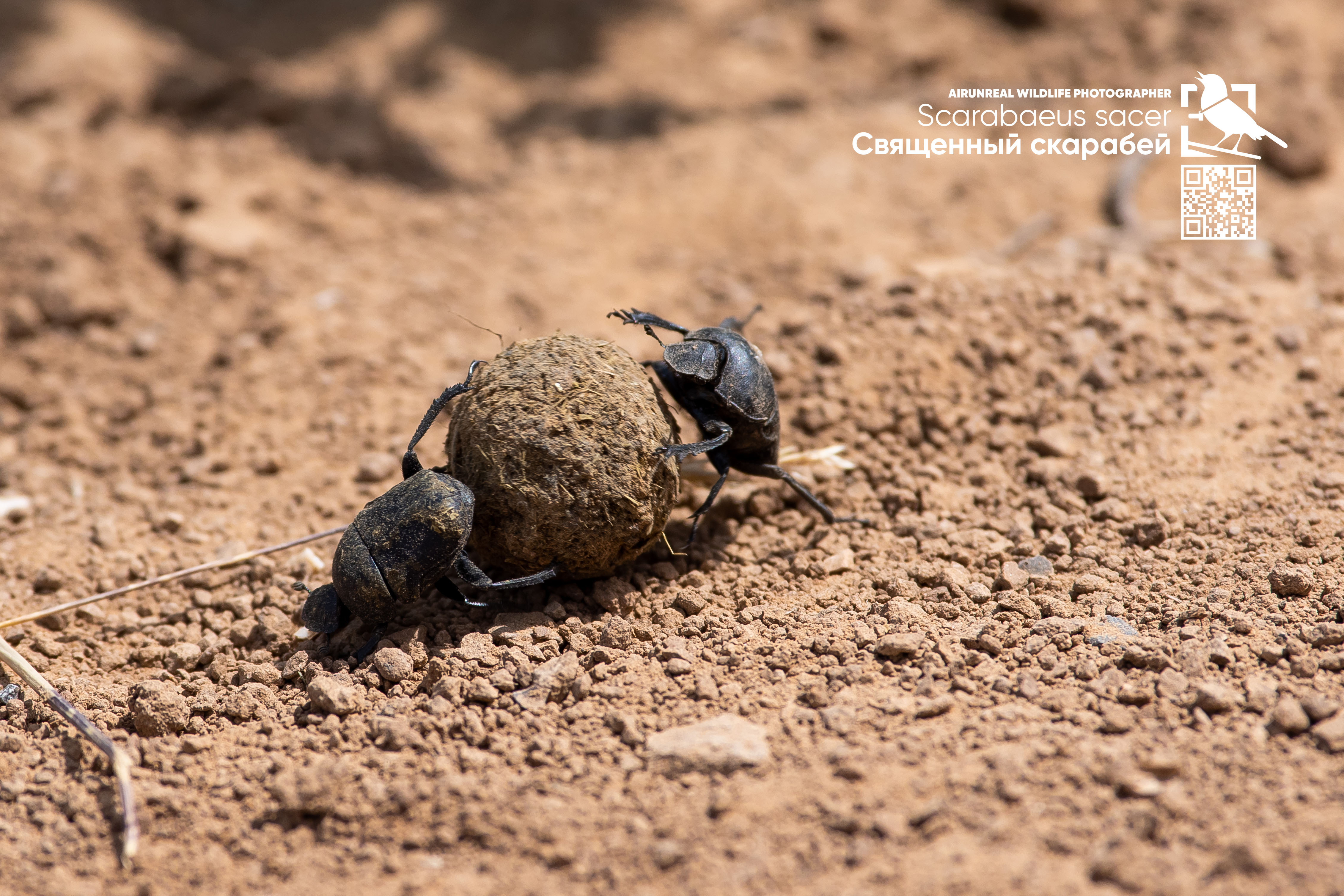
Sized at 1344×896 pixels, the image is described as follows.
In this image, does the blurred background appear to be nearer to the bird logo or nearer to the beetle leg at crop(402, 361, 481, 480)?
the bird logo

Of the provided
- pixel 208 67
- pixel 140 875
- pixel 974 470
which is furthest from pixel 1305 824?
pixel 208 67

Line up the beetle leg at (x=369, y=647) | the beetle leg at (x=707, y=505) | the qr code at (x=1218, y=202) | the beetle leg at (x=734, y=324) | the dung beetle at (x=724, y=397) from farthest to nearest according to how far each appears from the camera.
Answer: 1. the qr code at (x=1218, y=202)
2. the beetle leg at (x=734, y=324)
3. the beetle leg at (x=707, y=505)
4. the dung beetle at (x=724, y=397)
5. the beetle leg at (x=369, y=647)

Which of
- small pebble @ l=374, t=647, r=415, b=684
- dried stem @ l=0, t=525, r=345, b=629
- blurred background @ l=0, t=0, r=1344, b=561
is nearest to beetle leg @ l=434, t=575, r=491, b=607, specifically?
small pebble @ l=374, t=647, r=415, b=684

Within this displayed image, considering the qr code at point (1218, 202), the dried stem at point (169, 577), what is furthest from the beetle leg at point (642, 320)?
the qr code at point (1218, 202)

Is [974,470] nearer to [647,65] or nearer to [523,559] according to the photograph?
[523,559]

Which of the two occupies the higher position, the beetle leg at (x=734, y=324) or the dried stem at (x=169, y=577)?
the beetle leg at (x=734, y=324)

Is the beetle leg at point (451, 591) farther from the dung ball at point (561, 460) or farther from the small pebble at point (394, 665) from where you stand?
the small pebble at point (394, 665)

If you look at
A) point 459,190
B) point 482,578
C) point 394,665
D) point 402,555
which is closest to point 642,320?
point 482,578

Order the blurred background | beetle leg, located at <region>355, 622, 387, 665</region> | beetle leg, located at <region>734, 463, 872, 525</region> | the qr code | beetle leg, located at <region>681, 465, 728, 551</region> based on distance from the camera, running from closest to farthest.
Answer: beetle leg, located at <region>355, 622, 387, 665</region> < beetle leg, located at <region>681, 465, 728, 551</region> < beetle leg, located at <region>734, 463, 872, 525</region> < the blurred background < the qr code
